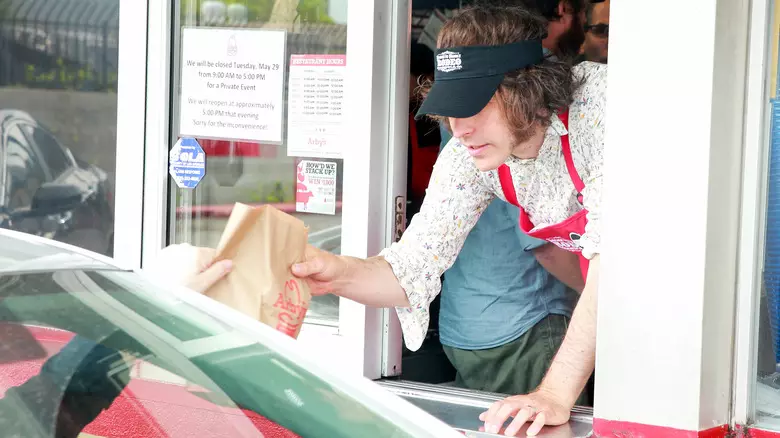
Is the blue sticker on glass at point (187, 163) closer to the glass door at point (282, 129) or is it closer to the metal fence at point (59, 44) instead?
the glass door at point (282, 129)

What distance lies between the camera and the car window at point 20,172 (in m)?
4.52

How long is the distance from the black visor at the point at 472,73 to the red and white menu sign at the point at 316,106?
852mm

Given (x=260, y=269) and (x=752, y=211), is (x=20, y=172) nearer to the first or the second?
(x=260, y=269)

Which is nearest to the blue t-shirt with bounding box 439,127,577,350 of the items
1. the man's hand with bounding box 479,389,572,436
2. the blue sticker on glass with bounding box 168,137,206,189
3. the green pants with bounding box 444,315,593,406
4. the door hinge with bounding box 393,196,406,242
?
the green pants with bounding box 444,315,593,406

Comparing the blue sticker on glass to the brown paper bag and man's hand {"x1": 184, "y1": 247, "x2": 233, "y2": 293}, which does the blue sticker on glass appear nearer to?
the brown paper bag

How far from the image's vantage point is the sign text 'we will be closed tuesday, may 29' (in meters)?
3.65

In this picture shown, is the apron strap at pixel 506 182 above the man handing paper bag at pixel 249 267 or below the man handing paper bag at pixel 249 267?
above

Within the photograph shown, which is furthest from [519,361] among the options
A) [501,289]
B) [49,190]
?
[49,190]

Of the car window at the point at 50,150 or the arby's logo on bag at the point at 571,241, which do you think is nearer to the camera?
the arby's logo on bag at the point at 571,241

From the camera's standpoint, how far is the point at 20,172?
457 centimetres

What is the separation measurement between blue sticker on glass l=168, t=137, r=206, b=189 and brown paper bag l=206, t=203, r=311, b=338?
4.63 feet

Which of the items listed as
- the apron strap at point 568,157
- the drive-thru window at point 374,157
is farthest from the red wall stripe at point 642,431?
the apron strap at point 568,157

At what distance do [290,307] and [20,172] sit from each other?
2.57 metres

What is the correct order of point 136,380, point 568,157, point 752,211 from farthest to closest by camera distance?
point 568,157 < point 752,211 < point 136,380
